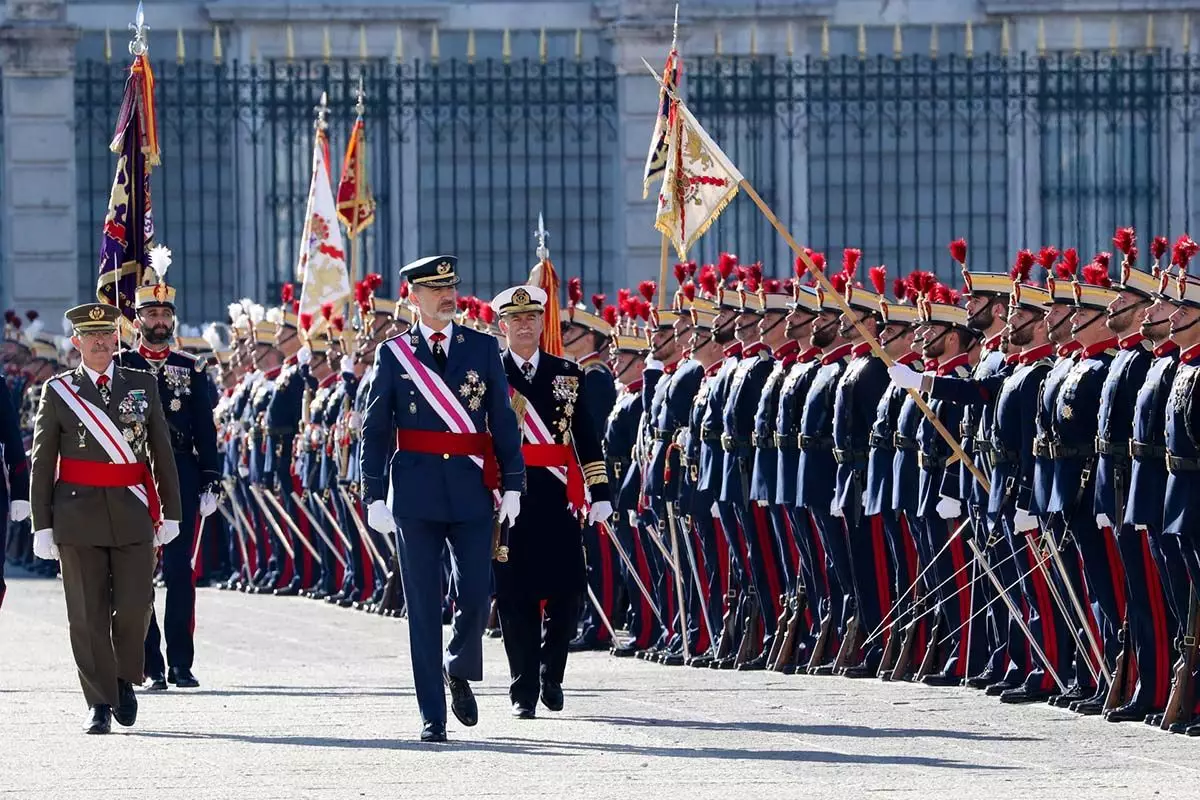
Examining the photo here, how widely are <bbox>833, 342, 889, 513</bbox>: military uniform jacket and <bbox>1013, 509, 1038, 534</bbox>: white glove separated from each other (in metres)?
1.43

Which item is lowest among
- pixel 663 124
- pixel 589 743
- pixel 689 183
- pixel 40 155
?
pixel 589 743

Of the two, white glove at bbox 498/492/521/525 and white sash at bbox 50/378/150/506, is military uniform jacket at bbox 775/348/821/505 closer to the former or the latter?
white glove at bbox 498/492/521/525

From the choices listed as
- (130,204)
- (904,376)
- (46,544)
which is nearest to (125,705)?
(46,544)

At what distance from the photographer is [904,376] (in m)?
12.7

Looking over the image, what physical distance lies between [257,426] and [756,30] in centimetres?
744

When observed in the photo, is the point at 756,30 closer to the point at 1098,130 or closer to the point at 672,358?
the point at 1098,130

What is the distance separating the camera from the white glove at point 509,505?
36.2ft

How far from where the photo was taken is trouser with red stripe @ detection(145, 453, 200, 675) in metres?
13.3

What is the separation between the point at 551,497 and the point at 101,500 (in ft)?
5.51

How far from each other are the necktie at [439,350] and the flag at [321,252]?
903 centimetres

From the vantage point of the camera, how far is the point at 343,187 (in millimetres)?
21625

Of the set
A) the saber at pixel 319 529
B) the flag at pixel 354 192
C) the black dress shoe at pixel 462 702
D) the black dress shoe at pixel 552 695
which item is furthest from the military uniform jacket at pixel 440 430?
the flag at pixel 354 192

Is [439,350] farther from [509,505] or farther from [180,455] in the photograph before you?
[180,455]

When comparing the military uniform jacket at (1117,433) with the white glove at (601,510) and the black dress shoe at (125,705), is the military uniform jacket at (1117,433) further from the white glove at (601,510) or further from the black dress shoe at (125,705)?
the black dress shoe at (125,705)
